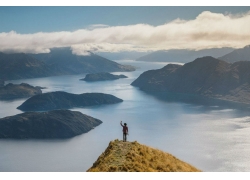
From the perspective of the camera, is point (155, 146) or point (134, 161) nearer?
point (134, 161)

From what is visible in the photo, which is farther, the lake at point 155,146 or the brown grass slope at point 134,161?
the lake at point 155,146

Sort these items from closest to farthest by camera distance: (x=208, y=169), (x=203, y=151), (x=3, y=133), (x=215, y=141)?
(x=208, y=169)
(x=203, y=151)
(x=215, y=141)
(x=3, y=133)

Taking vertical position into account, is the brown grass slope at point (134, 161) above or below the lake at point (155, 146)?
above

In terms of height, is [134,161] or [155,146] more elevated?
[134,161]

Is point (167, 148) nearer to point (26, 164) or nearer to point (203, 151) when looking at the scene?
point (203, 151)

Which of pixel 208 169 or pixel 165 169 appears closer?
pixel 165 169

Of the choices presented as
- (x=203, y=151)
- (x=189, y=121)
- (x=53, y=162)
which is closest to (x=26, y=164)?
(x=53, y=162)
